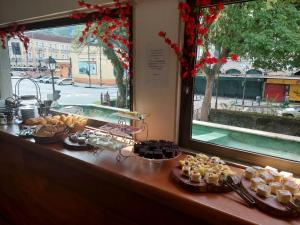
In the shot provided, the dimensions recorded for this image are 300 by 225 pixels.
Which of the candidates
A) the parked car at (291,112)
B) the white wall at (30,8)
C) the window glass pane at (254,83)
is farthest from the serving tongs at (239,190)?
the white wall at (30,8)

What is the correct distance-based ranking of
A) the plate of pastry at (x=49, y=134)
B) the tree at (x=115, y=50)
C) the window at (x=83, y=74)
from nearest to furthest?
the plate of pastry at (x=49, y=134) → the tree at (x=115, y=50) → the window at (x=83, y=74)

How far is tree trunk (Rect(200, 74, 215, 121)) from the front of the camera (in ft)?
4.53

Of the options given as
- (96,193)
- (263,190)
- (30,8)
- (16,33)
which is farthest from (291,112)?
(16,33)

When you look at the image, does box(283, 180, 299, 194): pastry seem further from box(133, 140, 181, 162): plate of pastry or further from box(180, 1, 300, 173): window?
box(133, 140, 181, 162): plate of pastry

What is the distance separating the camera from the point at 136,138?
1644 millimetres

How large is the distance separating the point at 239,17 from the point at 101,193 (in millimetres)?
1175

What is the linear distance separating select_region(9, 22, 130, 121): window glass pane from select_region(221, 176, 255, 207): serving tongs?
97cm

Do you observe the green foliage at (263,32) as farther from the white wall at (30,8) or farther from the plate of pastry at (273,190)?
the white wall at (30,8)

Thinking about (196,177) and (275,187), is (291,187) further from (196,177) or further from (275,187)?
(196,177)

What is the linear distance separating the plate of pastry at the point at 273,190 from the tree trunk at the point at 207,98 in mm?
438

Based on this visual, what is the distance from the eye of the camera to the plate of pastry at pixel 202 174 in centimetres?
102

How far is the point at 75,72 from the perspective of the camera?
221 centimetres

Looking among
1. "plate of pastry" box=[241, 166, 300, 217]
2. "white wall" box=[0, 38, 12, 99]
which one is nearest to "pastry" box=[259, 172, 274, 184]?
"plate of pastry" box=[241, 166, 300, 217]

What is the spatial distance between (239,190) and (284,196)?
16 centimetres
